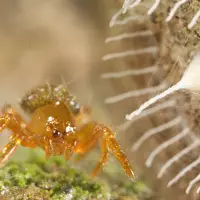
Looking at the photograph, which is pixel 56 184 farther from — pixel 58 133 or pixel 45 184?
pixel 58 133

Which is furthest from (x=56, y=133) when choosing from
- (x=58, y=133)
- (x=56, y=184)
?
(x=56, y=184)

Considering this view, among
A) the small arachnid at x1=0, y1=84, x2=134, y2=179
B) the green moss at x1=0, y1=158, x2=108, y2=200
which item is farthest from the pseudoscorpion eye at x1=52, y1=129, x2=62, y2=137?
the green moss at x1=0, y1=158, x2=108, y2=200

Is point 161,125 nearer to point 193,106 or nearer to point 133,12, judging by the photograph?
point 193,106

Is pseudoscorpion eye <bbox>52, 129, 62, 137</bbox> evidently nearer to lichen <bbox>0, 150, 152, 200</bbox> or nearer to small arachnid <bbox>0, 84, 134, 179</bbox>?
small arachnid <bbox>0, 84, 134, 179</bbox>

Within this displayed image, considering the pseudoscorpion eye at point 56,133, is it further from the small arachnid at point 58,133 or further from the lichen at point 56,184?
the lichen at point 56,184

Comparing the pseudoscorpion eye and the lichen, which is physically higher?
the pseudoscorpion eye

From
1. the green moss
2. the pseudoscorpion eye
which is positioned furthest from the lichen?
the pseudoscorpion eye

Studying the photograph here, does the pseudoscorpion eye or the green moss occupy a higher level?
the pseudoscorpion eye

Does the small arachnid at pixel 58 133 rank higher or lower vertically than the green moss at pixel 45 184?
higher

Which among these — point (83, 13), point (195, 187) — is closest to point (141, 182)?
point (195, 187)

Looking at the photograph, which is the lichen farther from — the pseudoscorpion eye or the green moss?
the pseudoscorpion eye

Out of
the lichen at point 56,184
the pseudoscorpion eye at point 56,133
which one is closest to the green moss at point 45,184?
the lichen at point 56,184
